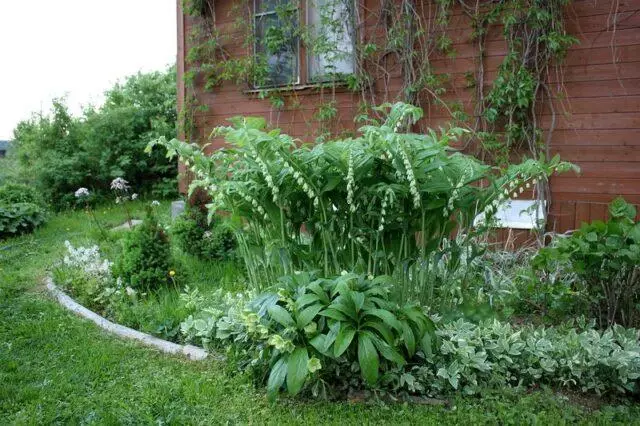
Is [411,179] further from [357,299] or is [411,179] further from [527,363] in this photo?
[527,363]

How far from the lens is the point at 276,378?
2.60 metres

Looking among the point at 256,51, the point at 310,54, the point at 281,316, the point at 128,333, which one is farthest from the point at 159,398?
the point at 256,51

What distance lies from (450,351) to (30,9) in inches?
495

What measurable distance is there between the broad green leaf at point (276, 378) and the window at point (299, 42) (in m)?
4.68

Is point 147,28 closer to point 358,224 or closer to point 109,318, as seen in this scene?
point 109,318

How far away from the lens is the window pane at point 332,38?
662cm

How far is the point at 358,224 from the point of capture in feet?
10.8

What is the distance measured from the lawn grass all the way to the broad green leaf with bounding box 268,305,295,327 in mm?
419

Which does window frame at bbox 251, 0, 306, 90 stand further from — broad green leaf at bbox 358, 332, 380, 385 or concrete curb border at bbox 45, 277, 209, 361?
broad green leaf at bbox 358, 332, 380, 385

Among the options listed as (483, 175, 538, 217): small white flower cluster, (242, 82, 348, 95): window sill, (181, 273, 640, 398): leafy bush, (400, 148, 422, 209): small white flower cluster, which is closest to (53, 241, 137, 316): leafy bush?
(181, 273, 640, 398): leafy bush

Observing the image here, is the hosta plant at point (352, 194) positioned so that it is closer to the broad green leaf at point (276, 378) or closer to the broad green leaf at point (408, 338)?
the broad green leaf at point (408, 338)

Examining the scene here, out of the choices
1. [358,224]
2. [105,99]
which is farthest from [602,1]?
[105,99]

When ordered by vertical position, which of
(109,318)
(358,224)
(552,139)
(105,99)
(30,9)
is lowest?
(109,318)

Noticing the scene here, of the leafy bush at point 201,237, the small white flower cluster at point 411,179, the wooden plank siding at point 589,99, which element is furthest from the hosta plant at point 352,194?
the wooden plank siding at point 589,99
